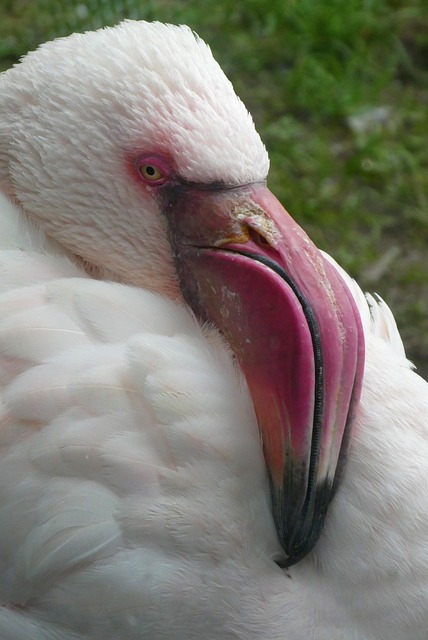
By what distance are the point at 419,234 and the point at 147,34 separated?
2505mm

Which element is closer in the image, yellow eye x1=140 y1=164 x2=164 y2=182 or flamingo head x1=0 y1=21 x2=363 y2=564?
flamingo head x1=0 y1=21 x2=363 y2=564

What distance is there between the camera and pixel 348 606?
7.29 feet

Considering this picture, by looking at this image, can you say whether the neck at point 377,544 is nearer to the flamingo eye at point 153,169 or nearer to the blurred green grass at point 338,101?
the flamingo eye at point 153,169

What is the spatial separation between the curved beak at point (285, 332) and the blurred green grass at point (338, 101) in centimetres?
198

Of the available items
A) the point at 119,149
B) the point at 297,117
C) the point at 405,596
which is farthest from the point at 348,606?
the point at 297,117

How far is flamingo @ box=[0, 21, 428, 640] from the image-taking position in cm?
217

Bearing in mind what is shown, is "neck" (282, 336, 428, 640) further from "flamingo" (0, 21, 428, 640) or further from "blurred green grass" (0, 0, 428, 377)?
"blurred green grass" (0, 0, 428, 377)

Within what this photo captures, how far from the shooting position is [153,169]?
2314 mm

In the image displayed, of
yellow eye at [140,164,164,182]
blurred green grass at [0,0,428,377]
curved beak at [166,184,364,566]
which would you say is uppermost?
yellow eye at [140,164,164,182]

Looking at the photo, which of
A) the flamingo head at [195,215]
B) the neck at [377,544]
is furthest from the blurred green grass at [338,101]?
the flamingo head at [195,215]

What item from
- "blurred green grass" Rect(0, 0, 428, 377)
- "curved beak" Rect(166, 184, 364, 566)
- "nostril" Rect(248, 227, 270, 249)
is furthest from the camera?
"blurred green grass" Rect(0, 0, 428, 377)

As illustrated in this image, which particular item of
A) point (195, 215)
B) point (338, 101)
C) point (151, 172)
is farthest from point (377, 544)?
point (338, 101)

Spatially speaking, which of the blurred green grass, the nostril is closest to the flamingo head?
the nostril

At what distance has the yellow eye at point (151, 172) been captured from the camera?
231 cm
